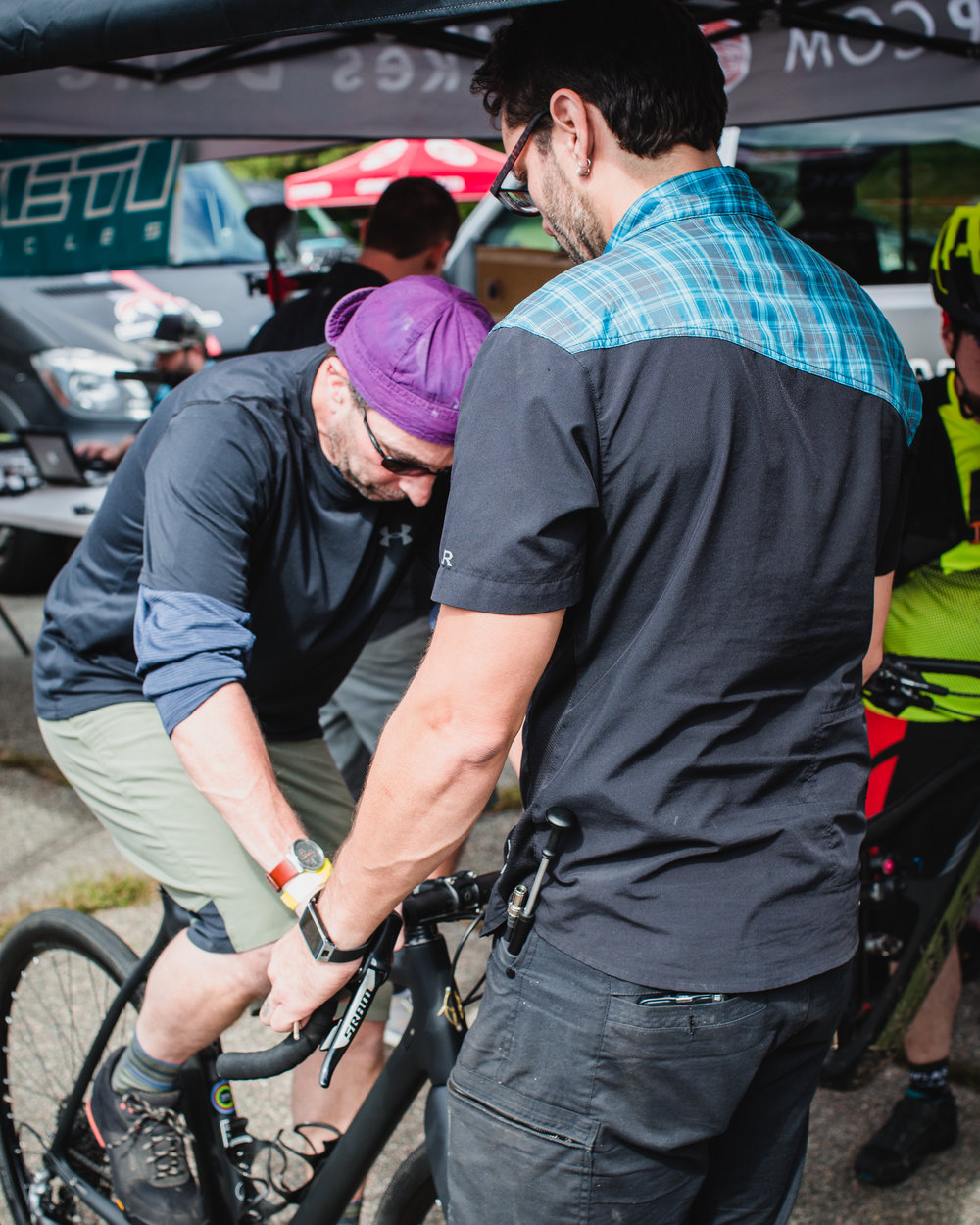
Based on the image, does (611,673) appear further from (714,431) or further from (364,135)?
(364,135)

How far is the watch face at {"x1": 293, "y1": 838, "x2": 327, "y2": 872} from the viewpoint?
1620mm

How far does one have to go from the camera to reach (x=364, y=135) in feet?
14.5

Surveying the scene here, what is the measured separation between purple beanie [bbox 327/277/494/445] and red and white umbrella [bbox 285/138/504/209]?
17.3 ft

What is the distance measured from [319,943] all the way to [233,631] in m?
0.54

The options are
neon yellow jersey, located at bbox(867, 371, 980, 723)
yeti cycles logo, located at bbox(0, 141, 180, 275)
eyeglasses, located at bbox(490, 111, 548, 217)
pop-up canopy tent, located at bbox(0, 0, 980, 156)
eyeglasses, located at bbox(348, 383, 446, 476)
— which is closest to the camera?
eyeglasses, located at bbox(490, 111, 548, 217)

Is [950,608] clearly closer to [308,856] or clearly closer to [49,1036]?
[308,856]

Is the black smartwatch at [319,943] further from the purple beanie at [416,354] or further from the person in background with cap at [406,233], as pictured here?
the person in background with cap at [406,233]

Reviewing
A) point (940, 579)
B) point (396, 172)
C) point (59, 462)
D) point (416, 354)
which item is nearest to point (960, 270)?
point (940, 579)

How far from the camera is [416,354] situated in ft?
5.99

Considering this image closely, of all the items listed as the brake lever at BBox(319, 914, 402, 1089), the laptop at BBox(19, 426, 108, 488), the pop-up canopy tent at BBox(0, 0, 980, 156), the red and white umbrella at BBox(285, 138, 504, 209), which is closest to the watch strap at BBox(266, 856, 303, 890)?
the brake lever at BBox(319, 914, 402, 1089)

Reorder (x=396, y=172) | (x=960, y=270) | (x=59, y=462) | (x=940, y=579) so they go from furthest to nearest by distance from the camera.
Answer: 1. (x=396, y=172)
2. (x=59, y=462)
3. (x=940, y=579)
4. (x=960, y=270)

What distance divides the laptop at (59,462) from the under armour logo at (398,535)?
420cm

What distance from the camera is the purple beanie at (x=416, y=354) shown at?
1833 mm

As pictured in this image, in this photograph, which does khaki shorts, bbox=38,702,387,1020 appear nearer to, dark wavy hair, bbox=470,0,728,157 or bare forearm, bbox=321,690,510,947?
bare forearm, bbox=321,690,510,947
